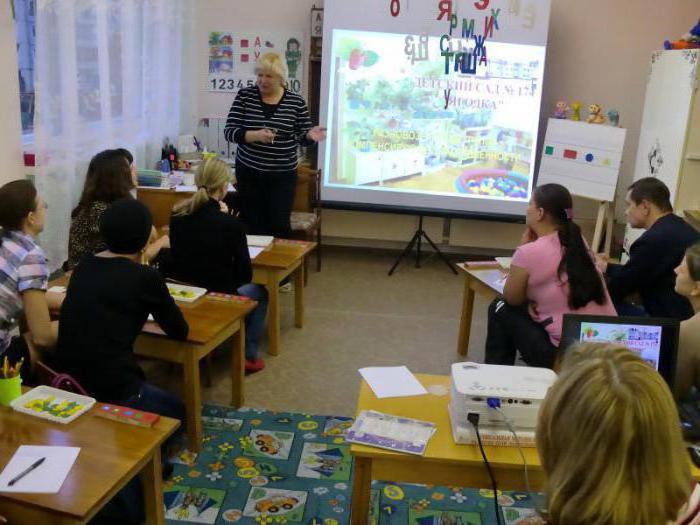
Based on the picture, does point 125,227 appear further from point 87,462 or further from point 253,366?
point 253,366

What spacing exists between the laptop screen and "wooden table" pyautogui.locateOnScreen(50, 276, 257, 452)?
4.44ft

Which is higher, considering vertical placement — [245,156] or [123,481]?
[245,156]

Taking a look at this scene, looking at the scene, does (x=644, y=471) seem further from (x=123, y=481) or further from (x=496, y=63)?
(x=496, y=63)

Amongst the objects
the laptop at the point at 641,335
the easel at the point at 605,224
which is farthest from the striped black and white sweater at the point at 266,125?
the laptop at the point at 641,335

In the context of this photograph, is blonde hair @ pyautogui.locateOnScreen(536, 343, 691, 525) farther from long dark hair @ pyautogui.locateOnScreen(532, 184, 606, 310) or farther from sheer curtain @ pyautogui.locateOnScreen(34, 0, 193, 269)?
sheer curtain @ pyautogui.locateOnScreen(34, 0, 193, 269)

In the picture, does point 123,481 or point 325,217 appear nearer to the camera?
point 123,481

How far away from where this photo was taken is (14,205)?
2283 mm

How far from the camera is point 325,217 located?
5.72 meters

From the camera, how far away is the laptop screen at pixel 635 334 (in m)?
1.88

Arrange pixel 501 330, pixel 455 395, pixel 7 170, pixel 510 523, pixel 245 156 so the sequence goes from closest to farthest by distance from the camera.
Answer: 1. pixel 455 395
2. pixel 510 523
3. pixel 501 330
4. pixel 7 170
5. pixel 245 156

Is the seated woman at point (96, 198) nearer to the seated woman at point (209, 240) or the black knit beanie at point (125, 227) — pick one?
the seated woman at point (209, 240)

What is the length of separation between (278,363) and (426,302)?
58.2 inches

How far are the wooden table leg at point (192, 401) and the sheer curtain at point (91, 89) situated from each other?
1.61 metres

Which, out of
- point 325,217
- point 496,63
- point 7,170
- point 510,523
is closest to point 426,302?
point 325,217
